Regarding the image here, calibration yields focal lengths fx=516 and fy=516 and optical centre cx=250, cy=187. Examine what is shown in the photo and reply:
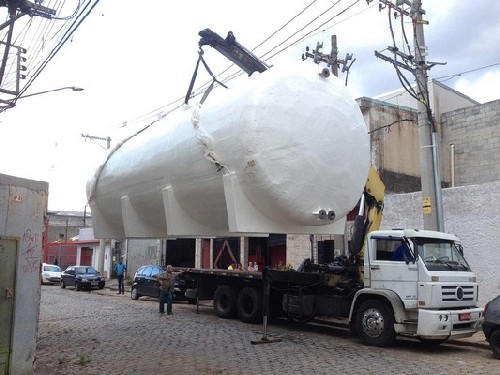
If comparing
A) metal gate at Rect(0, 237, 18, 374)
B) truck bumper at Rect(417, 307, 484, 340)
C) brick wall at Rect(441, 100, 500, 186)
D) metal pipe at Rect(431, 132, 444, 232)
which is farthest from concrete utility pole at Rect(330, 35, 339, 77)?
metal gate at Rect(0, 237, 18, 374)

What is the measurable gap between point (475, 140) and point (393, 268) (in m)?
11.3

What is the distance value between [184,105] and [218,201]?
1835 millimetres

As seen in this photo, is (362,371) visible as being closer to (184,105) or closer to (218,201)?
(218,201)

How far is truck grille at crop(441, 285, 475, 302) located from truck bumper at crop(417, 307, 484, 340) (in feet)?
0.76

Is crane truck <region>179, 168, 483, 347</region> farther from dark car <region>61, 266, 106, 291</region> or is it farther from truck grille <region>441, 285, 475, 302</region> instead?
dark car <region>61, 266, 106, 291</region>

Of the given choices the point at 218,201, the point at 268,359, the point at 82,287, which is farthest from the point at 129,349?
the point at 82,287

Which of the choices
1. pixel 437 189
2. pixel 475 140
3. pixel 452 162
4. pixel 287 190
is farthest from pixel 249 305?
pixel 475 140

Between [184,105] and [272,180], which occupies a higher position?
[184,105]

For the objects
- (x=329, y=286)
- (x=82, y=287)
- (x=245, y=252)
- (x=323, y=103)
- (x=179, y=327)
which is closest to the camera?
(x=323, y=103)

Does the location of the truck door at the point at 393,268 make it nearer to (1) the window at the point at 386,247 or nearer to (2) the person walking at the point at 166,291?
(1) the window at the point at 386,247

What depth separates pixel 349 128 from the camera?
23.7 ft

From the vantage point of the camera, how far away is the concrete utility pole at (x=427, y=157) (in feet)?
38.3

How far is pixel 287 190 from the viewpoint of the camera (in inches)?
259

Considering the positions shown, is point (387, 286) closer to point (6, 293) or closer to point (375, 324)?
point (375, 324)
